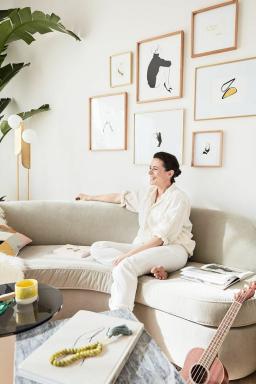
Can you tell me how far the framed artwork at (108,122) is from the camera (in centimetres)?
293

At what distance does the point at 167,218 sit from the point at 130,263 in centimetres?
44

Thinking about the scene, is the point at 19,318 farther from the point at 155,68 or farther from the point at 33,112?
the point at 33,112

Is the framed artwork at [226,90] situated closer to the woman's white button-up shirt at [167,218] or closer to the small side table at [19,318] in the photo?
the woman's white button-up shirt at [167,218]

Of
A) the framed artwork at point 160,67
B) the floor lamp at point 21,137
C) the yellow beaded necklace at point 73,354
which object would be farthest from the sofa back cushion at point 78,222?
the yellow beaded necklace at point 73,354

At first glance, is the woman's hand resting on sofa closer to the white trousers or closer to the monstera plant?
the white trousers

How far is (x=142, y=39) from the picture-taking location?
9.01ft

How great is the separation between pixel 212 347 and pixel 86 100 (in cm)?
255

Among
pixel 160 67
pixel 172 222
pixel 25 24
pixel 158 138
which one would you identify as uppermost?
pixel 25 24

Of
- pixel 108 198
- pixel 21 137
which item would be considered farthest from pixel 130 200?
pixel 21 137

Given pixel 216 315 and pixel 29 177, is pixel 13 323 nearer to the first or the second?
pixel 216 315

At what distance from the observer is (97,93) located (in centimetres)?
309

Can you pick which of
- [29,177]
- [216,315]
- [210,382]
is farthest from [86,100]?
[210,382]

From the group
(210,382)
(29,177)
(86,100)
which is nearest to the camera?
(210,382)

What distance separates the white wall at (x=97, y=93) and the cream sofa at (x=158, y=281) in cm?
34
